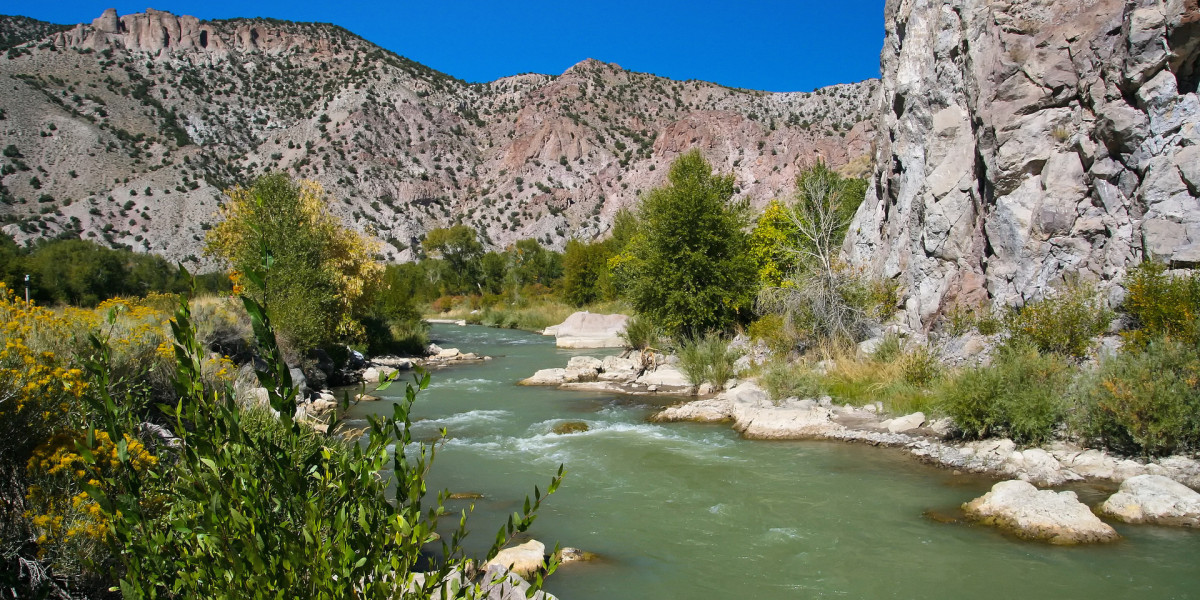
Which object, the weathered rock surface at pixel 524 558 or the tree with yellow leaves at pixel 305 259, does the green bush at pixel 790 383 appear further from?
the tree with yellow leaves at pixel 305 259

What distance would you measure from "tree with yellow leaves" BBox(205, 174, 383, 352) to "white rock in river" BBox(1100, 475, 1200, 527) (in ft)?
57.3

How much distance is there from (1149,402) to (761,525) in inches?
226

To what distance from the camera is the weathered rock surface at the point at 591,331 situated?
32.0 metres

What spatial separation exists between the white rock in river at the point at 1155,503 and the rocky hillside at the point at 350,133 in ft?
182

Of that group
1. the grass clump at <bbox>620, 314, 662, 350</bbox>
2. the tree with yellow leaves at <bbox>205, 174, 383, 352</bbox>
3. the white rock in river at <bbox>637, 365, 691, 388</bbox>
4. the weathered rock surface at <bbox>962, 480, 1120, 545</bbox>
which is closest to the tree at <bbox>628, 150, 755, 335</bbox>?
the grass clump at <bbox>620, 314, 662, 350</bbox>

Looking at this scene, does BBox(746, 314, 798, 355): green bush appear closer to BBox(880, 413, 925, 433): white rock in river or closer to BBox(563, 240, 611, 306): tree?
BBox(880, 413, 925, 433): white rock in river

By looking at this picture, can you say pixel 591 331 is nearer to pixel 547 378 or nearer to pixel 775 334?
pixel 547 378

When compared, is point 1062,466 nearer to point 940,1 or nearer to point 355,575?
point 355,575

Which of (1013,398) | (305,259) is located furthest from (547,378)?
(1013,398)

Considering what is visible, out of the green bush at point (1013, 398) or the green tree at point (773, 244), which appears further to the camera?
the green tree at point (773, 244)

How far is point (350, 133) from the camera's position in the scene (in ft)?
274

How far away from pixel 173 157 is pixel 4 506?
245 feet

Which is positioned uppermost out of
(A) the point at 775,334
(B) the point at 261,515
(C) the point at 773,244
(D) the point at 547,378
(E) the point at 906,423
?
(C) the point at 773,244

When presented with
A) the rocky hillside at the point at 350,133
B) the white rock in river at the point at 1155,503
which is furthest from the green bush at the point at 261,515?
the rocky hillside at the point at 350,133
